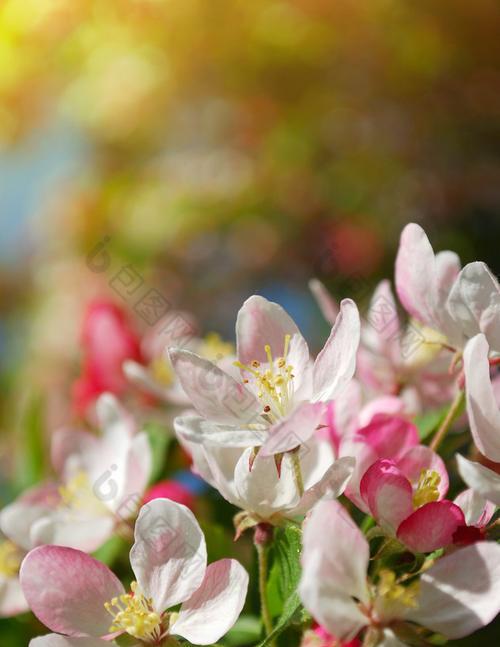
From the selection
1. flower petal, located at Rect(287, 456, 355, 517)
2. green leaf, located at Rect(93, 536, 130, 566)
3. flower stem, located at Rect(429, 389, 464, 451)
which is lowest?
flower stem, located at Rect(429, 389, 464, 451)

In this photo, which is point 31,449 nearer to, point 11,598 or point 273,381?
point 11,598

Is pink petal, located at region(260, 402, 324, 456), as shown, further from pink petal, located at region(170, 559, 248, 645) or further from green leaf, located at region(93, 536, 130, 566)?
green leaf, located at region(93, 536, 130, 566)

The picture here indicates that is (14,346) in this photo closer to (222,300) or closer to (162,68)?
(222,300)

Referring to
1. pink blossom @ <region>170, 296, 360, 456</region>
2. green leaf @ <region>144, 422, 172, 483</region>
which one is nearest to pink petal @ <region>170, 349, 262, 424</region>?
pink blossom @ <region>170, 296, 360, 456</region>

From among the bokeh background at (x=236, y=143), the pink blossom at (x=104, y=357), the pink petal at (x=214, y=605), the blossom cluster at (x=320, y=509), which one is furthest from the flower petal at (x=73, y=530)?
the bokeh background at (x=236, y=143)

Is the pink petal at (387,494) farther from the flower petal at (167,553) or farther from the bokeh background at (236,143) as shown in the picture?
the bokeh background at (236,143)

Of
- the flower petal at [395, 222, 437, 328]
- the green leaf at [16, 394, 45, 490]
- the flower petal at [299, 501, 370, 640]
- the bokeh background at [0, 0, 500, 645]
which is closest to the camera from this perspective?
the flower petal at [299, 501, 370, 640]

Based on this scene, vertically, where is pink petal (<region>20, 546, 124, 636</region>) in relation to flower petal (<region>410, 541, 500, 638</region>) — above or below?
above
